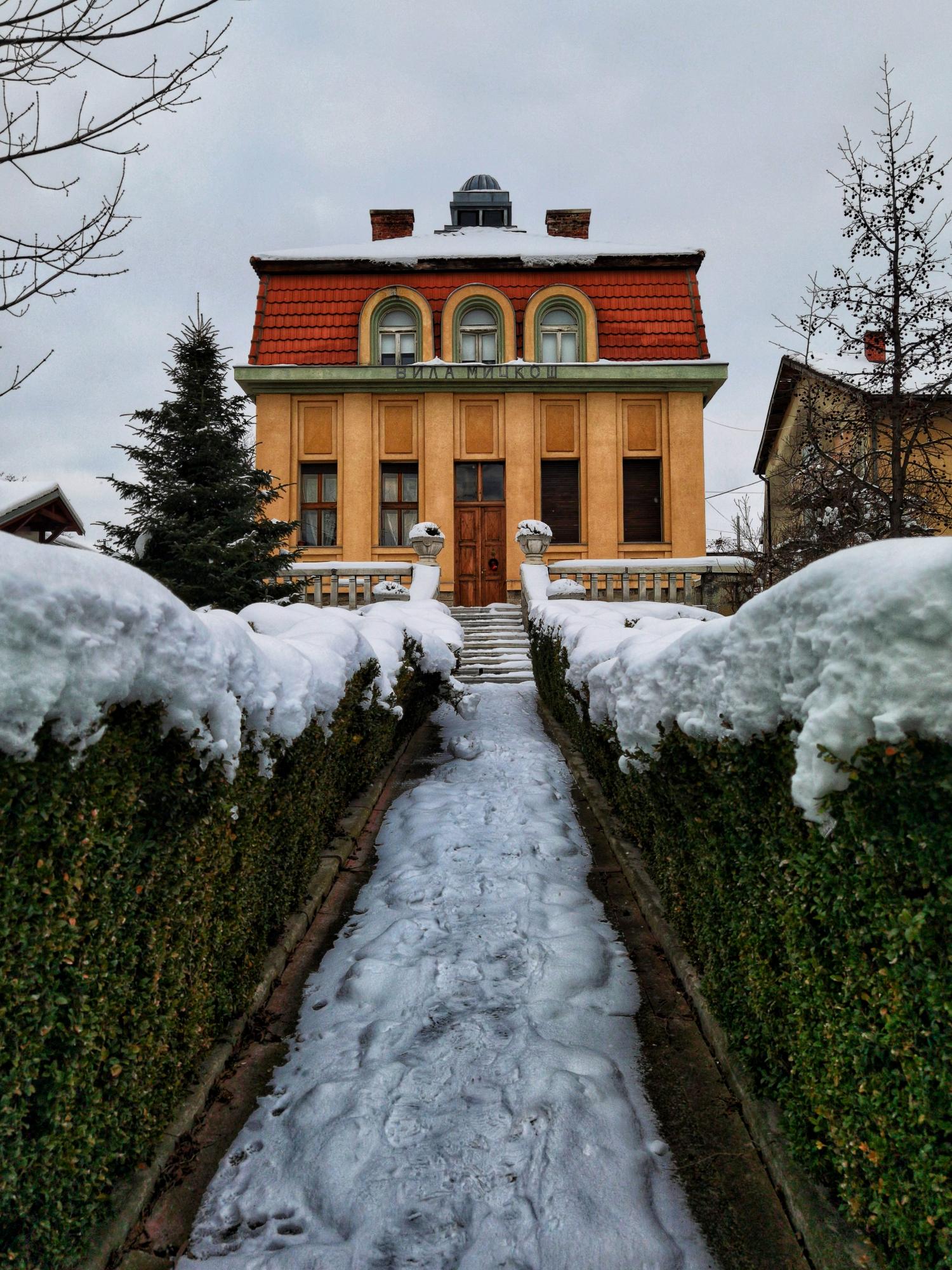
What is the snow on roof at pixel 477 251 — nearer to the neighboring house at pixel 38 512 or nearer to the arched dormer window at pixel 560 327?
the arched dormer window at pixel 560 327

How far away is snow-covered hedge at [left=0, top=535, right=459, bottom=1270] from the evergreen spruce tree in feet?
30.3

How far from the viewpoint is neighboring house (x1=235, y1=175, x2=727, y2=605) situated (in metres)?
21.0

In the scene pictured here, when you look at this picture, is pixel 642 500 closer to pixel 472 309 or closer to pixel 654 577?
pixel 654 577

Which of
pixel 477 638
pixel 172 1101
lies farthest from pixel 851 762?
pixel 477 638

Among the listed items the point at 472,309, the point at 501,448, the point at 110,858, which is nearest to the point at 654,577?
the point at 501,448

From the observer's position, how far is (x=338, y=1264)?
2297 millimetres

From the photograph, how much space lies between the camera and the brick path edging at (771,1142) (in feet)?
6.87

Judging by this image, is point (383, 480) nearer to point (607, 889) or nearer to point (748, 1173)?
point (607, 889)

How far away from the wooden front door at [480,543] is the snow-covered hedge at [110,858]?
1775cm

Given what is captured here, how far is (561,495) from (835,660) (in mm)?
20049

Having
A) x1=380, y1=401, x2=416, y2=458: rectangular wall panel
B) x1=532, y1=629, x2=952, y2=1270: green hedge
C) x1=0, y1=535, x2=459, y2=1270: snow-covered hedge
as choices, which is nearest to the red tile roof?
x1=380, y1=401, x2=416, y2=458: rectangular wall panel

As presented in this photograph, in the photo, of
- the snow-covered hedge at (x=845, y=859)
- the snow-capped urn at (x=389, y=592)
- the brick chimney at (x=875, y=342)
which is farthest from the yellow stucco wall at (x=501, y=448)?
the snow-covered hedge at (x=845, y=859)

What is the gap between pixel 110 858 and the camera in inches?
84.9

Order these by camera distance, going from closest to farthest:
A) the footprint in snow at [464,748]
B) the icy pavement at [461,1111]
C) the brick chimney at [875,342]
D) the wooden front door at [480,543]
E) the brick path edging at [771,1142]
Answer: the brick path edging at [771,1142], the icy pavement at [461,1111], the footprint in snow at [464,748], the brick chimney at [875,342], the wooden front door at [480,543]
